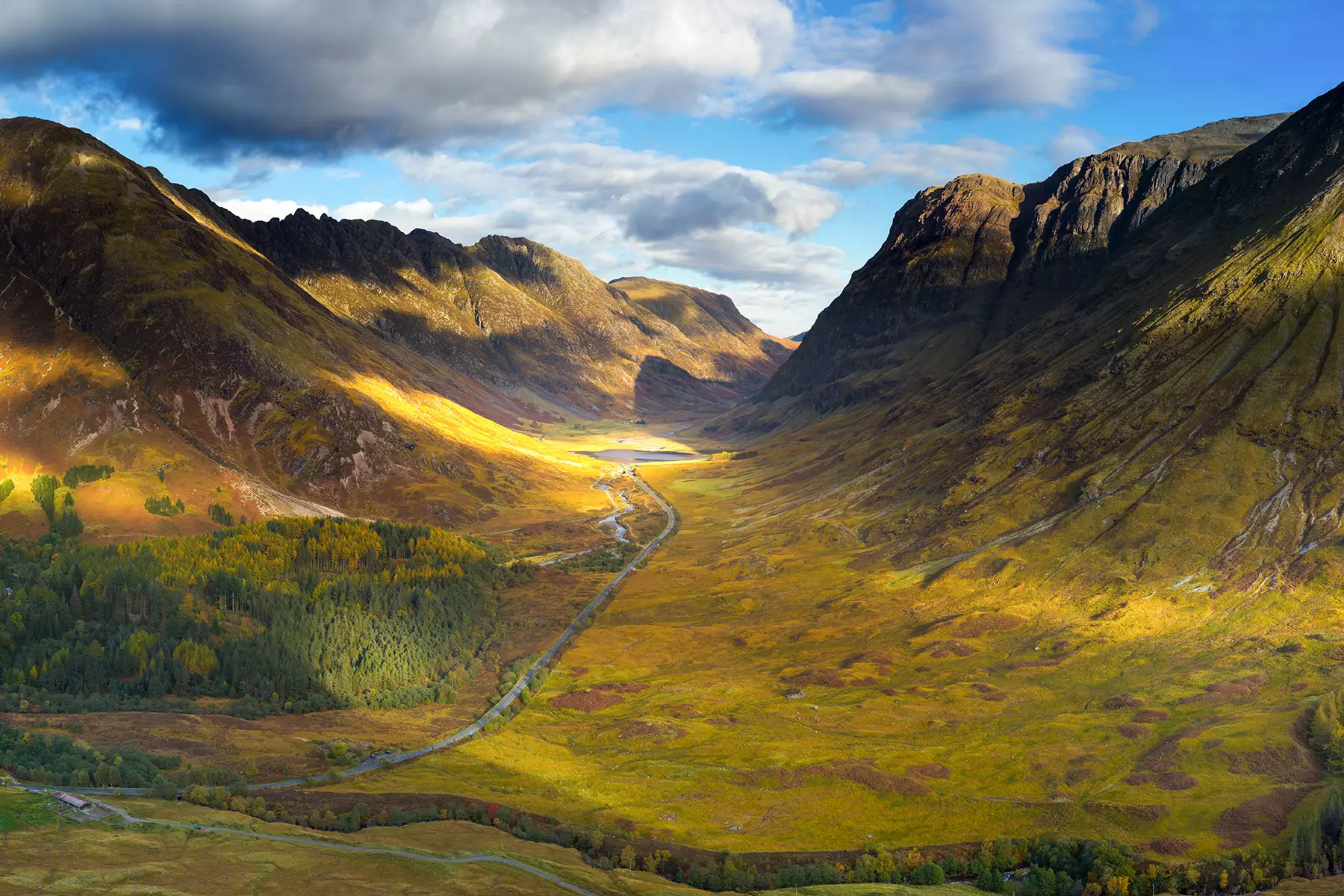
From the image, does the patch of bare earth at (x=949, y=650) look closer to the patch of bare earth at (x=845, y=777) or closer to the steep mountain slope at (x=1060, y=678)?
the steep mountain slope at (x=1060, y=678)

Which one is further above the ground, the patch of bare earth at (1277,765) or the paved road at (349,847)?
the patch of bare earth at (1277,765)

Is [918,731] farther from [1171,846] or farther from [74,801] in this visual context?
[74,801]

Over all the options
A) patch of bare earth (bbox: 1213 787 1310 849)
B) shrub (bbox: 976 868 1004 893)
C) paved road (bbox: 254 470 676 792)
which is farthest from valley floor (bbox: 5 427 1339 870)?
shrub (bbox: 976 868 1004 893)

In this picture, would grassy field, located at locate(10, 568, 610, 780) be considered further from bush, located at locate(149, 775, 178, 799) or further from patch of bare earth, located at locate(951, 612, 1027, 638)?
patch of bare earth, located at locate(951, 612, 1027, 638)

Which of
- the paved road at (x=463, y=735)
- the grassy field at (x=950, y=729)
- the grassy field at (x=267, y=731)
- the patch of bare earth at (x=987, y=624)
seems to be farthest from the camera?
the patch of bare earth at (x=987, y=624)

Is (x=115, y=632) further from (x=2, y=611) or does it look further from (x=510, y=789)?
(x=510, y=789)

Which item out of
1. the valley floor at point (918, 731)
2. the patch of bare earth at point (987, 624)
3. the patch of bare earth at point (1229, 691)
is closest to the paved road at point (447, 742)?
the valley floor at point (918, 731)

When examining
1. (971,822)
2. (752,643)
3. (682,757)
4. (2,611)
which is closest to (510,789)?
(682,757)

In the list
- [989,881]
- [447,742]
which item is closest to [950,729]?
[989,881]
